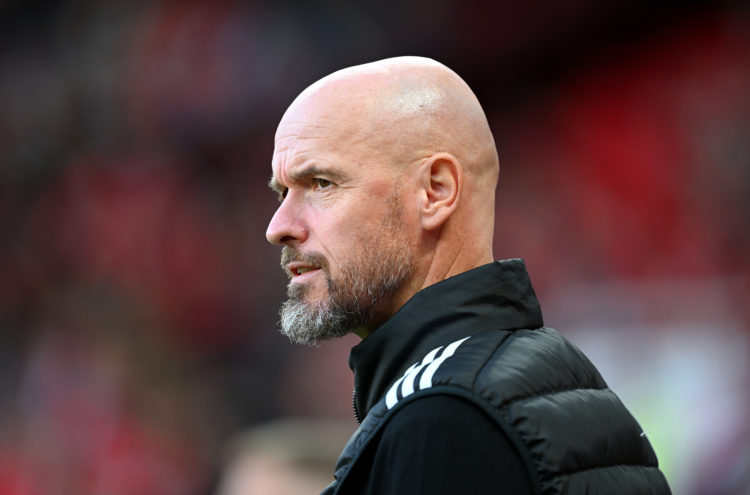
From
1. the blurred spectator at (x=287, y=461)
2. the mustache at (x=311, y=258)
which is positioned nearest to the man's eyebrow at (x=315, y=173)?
the mustache at (x=311, y=258)

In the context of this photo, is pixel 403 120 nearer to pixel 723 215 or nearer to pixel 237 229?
pixel 723 215

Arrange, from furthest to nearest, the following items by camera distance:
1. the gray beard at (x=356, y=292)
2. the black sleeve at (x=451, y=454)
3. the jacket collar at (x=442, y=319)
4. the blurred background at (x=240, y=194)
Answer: the blurred background at (x=240, y=194) < the gray beard at (x=356, y=292) < the jacket collar at (x=442, y=319) < the black sleeve at (x=451, y=454)

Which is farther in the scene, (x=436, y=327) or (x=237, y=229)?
(x=237, y=229)

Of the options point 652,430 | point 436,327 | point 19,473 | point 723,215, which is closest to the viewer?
point 436,327

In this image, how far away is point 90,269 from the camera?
652cm

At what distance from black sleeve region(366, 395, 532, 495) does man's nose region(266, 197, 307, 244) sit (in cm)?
47

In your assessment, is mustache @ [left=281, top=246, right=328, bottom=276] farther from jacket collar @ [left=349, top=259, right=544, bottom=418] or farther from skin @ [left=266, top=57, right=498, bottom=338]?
jacket collar @ [left=349, top=259, right=544, bottom=418]

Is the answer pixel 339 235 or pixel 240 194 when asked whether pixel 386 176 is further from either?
pixel 240 194

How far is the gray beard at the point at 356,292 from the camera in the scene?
62.1 inches

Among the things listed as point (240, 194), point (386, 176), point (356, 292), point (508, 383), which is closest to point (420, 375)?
point (508, 383)

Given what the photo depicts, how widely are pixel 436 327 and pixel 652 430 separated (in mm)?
2961

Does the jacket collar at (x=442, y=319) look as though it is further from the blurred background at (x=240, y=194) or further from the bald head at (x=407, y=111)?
the blurred background at (x=240, y=194)

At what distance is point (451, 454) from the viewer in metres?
1.21

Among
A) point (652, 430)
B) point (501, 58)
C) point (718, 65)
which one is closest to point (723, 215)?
point (718, 65)
